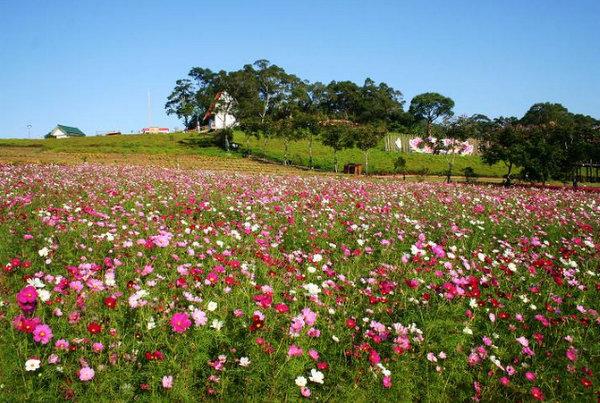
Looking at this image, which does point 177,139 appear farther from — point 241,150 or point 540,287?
point 540,287

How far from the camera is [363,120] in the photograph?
8769 centimetres

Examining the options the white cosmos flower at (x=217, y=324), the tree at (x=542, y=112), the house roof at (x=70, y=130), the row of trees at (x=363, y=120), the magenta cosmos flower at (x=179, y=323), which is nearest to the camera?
the magenta cosmos flower at (x=179, y=323)

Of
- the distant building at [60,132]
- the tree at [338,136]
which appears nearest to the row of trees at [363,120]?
the tree at [338,136]

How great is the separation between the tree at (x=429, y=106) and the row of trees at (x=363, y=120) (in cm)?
26

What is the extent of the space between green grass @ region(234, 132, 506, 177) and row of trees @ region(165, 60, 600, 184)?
1449 mm

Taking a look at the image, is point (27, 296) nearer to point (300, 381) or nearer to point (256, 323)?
point (256, 323)

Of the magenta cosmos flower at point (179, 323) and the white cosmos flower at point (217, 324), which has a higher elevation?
the magenta cosmos flower at point (179, 323)

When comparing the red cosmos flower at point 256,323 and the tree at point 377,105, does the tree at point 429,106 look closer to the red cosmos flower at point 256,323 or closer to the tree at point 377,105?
the tree at point 377,105

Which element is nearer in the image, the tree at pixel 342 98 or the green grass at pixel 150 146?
the green grass at pixel 150 146

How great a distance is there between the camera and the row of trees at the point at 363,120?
28.0m

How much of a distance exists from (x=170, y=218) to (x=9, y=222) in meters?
2.60

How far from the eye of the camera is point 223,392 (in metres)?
2.72

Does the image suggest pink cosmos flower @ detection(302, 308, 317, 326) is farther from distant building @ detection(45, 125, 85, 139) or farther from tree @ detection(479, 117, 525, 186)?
distant building @ detection(45, 125, 85, 139)

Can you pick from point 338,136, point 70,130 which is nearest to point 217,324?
point 338,136
